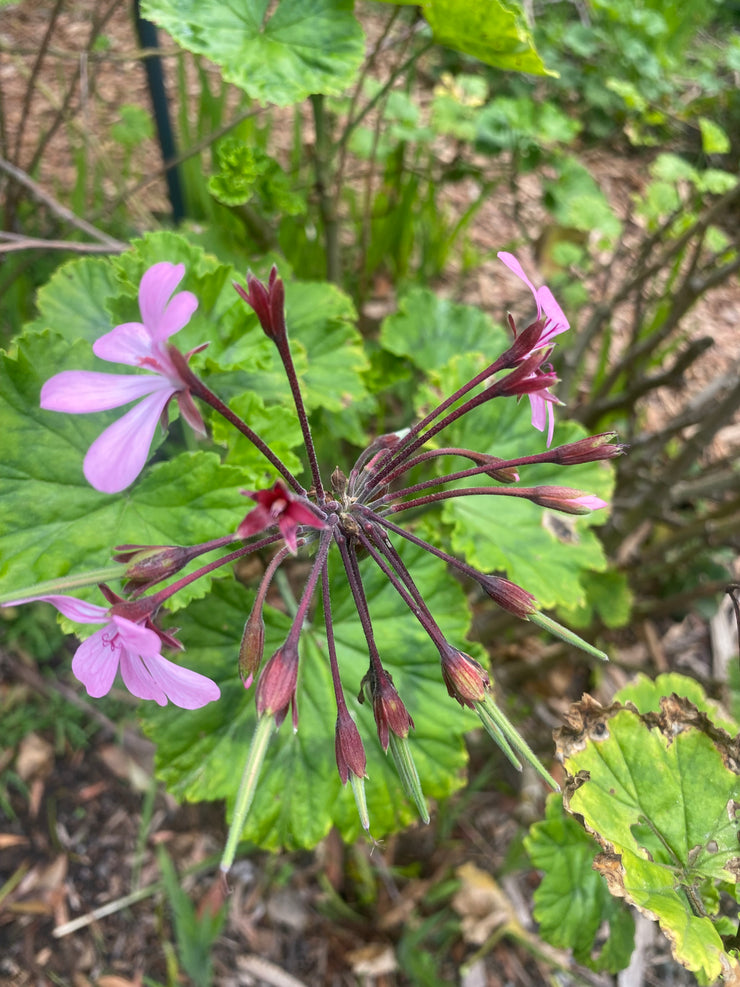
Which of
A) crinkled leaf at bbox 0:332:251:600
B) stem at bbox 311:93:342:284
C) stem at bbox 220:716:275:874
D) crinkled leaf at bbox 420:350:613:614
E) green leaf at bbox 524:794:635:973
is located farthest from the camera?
stem at bbox 311:93:342:284

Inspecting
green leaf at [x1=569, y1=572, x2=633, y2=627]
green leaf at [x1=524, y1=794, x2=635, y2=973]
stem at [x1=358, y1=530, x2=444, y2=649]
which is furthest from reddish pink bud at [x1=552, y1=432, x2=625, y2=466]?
green leaf at [x1=569, y1=572, x2=633, y2=627]

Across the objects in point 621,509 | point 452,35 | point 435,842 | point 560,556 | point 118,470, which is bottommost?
point 435,842

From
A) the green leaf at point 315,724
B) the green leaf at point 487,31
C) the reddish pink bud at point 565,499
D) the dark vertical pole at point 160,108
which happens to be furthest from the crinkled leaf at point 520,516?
the dark vertical pole at point 160,108

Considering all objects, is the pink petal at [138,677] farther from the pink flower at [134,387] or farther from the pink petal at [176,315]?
the pink petal at [176,315]

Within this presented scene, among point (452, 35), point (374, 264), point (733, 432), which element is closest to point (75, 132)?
point (374, 264)

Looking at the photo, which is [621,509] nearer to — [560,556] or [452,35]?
[560,556]

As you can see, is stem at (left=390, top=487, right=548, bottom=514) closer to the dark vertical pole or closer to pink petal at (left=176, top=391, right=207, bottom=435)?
pink petal at (left=176, top=391, right=207, bottom=435)
